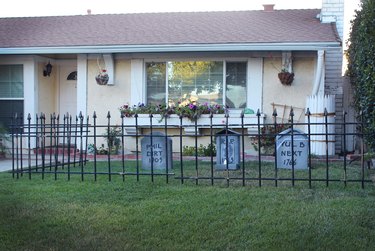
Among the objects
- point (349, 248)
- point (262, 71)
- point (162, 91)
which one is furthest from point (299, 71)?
point (349, 248)

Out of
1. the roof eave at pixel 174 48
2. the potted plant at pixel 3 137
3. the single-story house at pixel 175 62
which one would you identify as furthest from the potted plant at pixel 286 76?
the potted plant at pixel 3 137

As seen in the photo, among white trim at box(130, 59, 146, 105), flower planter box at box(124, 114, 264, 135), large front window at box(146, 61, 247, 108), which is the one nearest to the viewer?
flower planter box at box(124, 114, 264, 135)

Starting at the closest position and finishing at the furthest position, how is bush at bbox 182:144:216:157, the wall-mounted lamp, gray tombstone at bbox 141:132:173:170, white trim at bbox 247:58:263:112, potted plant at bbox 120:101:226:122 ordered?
gray tombstone at bbox 141:132:173:170 → bush at bbox 182:144:216:157 → potted plant at bbox 120:101:226:122 → white trim at bbox 247:58:263:112 → the wall-mounted lamp

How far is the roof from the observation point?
11875 mm

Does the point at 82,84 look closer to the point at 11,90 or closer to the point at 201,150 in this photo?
the point at 11,90

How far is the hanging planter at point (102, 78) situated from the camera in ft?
41.0

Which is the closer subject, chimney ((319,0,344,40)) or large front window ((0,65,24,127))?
chimney ((319,0,344,40))

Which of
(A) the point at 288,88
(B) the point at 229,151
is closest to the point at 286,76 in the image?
(A) the point at 288,88

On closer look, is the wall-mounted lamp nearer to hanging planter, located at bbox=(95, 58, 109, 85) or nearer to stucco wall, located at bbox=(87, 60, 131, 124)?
stucco wall, located at bbox=(87, 60, 131, 124)

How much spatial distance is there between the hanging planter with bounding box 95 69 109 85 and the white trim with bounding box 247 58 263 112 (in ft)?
11.7

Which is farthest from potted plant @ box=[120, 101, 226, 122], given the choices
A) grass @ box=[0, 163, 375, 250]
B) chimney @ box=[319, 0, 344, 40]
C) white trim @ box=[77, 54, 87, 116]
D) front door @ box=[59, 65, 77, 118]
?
grass @ box=[0, 163, 375, 250]

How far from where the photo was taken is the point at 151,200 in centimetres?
630

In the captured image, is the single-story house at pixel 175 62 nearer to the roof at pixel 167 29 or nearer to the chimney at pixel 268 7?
the roof at pixel 167 29

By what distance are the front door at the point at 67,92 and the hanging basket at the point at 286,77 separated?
5.75m
